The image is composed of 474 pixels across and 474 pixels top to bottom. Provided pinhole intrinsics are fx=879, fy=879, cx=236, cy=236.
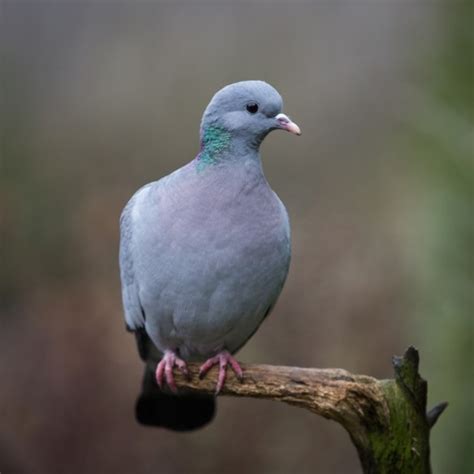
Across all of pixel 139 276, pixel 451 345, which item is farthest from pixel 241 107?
pixel 451 345

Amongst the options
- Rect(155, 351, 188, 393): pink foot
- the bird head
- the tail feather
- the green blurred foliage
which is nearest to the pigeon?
the bird head

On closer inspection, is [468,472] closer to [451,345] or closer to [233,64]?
[451,345]

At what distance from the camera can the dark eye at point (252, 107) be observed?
3.45 metres

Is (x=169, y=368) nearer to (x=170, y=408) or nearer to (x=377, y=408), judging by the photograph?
(x=170, y=408)

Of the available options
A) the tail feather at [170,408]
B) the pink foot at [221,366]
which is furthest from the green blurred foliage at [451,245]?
the pink foot at [221,366]

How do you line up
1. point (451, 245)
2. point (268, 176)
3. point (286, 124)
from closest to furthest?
point (286, 124) < point (451, 245) < point (268, 176)

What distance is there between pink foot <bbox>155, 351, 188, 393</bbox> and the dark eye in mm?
1171

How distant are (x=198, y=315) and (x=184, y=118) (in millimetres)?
4990

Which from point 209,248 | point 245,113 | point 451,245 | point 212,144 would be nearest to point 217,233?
point 209,248

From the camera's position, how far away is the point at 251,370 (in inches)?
147

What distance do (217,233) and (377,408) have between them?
94 centimetres

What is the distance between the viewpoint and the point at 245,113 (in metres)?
3.45

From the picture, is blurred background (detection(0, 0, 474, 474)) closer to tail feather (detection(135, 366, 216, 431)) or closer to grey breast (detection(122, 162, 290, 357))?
tail feather (detection(135, 366, 216, 431))

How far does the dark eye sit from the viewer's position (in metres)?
3.45
